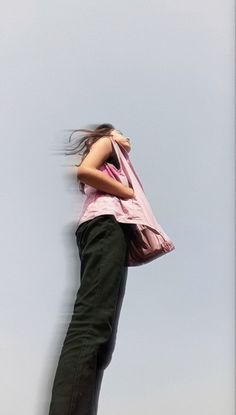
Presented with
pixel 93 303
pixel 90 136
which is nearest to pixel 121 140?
pixel 90 136

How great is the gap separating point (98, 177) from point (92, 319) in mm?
234

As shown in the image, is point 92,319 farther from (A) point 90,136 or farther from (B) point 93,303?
(A) point 90,136

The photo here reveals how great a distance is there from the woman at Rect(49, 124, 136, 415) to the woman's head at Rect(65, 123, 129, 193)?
0.04 metres

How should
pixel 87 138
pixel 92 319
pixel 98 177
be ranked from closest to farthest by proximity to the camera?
pixel 92 319, pixel 98 177, pixel 87 138

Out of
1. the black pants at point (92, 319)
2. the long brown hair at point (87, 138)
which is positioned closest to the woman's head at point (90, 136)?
the long brown hair at point (87, 138)

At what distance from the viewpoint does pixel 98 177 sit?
2.83ft

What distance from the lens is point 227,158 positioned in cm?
109

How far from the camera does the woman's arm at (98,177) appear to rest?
864mm

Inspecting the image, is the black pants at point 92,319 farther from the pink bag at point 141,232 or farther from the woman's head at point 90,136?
the woman's head at point 90,136

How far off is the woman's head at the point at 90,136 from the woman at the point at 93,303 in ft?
0.13

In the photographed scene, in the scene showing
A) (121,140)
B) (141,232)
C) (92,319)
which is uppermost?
(121,140)

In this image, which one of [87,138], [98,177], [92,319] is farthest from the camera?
[87,138]

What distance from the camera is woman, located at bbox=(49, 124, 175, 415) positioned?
730 mm

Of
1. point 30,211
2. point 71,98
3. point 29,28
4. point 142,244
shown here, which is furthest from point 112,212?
point 29,28
